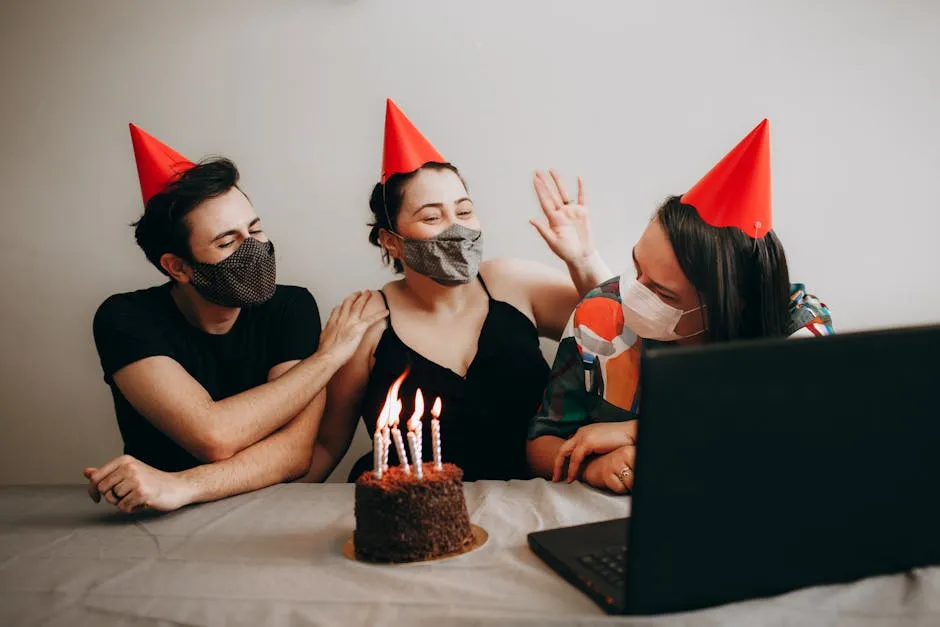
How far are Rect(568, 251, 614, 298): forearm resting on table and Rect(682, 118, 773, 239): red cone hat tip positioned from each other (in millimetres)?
445

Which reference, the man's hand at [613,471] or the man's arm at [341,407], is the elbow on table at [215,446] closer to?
the man's arm at [341,407]

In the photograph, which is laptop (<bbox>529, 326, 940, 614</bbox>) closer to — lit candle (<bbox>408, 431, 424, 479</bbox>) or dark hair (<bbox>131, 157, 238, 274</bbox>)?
lit candle (<bbox>408, 431, 424, 479</bbox>)

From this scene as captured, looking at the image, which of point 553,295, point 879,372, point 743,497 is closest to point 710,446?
point 743,497

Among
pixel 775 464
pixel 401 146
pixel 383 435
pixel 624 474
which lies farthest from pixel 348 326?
pixel 775 464

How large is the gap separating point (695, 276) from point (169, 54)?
1.75 metres

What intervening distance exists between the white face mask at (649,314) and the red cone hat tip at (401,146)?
2.10ft

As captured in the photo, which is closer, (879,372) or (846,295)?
(879,372)

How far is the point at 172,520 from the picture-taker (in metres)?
1.33

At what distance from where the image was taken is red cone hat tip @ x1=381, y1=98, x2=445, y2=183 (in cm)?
184

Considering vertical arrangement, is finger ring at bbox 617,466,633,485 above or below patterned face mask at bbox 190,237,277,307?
below

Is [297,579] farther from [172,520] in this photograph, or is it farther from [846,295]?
[846,295]

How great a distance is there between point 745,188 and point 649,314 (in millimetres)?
320

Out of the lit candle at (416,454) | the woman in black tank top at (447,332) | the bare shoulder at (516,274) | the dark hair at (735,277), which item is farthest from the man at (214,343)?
the dark hair at (735,277)

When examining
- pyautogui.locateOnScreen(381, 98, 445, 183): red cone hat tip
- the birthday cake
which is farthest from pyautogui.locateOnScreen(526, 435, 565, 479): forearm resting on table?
pyautogui.locateOnScreen(381, 98, 445, 183): red cone hat tip
